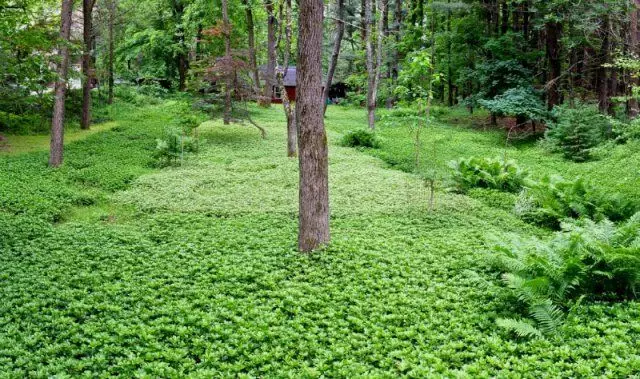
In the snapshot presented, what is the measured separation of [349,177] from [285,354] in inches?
350

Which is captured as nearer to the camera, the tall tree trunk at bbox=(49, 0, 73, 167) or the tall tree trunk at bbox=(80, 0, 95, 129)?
the tall tree trunk at bbox=(49, 0, 73, 167)

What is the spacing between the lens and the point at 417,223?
9.75m

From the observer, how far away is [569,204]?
988cm

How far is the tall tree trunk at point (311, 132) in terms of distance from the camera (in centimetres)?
736

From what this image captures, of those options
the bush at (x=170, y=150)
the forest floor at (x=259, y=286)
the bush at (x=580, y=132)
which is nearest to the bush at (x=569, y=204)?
the forest floor at (x=259, y=286)

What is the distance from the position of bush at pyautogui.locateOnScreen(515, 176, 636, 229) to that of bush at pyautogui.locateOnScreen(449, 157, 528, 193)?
1.59m

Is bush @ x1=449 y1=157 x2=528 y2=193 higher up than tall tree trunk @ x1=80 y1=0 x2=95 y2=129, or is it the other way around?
tall tree trunk @ x1=80 y1=0 x2=95 y2=129

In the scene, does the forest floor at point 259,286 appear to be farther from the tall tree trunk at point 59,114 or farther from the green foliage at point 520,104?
the green foliage at point 520,104

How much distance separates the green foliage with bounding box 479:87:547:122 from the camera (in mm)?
19766

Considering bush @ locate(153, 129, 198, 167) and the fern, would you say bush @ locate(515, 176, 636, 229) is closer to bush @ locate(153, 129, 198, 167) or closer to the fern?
the fern

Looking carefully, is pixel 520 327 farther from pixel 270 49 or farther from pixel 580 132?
pixel 270 49

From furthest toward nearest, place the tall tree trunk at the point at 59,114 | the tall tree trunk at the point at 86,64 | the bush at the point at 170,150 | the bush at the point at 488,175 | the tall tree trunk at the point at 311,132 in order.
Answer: the tall tree trunk at the point at 86,64 < the bush at the point at 170,150 < the tall tree trunk at the point at 59,114 < the bush at the point at 488,175 < the tall tree trunk at the point at 311,132

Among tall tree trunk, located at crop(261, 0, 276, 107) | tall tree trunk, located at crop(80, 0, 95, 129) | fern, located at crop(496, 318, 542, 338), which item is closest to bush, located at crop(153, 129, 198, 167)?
tall tree trunk, located at crop(261, 0, 276, 107)

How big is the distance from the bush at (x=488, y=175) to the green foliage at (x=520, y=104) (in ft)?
24.9
